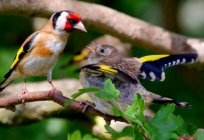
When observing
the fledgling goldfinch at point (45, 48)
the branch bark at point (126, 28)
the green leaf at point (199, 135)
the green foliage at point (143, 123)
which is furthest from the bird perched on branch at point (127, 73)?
the green leaf at point (199, 135)

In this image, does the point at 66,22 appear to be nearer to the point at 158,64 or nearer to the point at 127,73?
the point at 127,73

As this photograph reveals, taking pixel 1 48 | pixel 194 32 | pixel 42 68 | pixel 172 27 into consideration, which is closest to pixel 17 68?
pixel 42 68

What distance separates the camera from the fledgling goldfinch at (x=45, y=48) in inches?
140

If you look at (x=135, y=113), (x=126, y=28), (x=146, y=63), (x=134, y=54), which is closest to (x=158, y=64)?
(x=146, y=63)

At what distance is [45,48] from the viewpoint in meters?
3.64

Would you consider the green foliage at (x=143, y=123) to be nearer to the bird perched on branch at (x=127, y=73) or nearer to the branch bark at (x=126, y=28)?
the bird perched on branch at (x=127, y=73)

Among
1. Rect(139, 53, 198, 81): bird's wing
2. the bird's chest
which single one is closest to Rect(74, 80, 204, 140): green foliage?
the bird's chest

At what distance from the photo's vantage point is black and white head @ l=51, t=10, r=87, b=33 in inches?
136

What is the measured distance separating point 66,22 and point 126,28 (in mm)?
1275

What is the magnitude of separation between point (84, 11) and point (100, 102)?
1.31 m

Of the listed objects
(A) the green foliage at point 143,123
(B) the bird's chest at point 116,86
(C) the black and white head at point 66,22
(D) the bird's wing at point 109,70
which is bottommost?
(B) the bird's chest at point 116,86

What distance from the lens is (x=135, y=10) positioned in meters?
6.52

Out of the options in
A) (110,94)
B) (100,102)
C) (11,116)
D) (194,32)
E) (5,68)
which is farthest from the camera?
(194,32)

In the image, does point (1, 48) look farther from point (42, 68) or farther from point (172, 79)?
point (42, 68)
